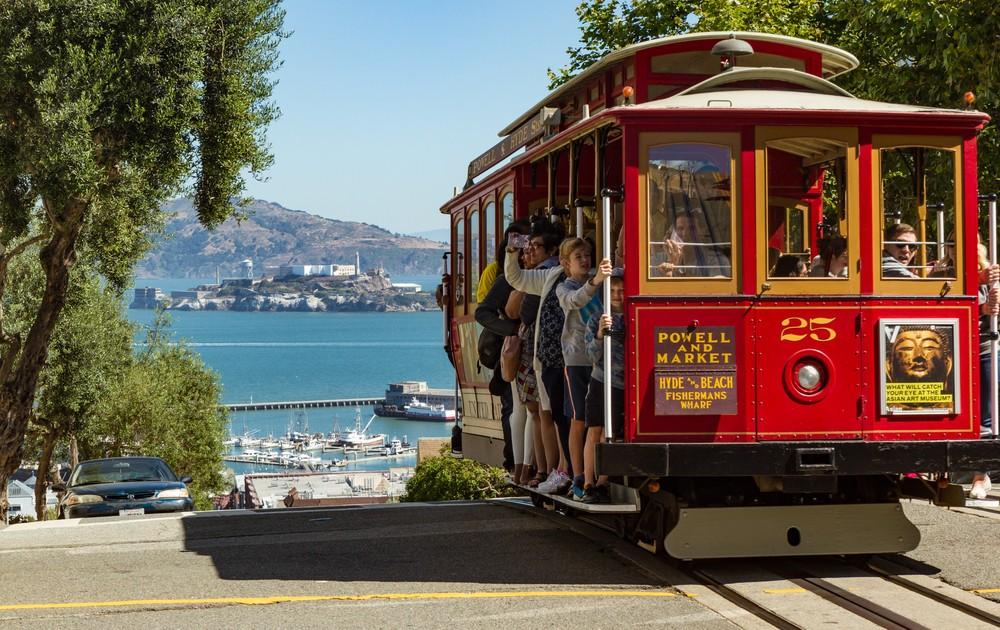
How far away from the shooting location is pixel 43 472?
111 feet

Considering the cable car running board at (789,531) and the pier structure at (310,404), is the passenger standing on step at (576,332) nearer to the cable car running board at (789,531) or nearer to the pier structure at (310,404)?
the cable car running board at (789,531)

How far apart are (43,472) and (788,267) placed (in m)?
28.3

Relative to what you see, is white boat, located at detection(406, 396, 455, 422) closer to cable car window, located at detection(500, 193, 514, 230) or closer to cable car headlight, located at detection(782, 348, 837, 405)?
cable car window, located at detection(500, 193, 514, 230)

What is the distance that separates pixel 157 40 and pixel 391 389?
6212 inches

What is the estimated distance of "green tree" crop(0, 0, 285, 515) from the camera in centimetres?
1609

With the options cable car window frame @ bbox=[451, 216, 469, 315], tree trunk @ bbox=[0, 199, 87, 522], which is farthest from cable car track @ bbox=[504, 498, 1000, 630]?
tree trunk @ bbox=[0, 199, 87, 522]

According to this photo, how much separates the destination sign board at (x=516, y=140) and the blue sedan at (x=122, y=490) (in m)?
5.98

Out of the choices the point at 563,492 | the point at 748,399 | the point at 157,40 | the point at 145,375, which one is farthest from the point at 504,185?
the point at 145,375

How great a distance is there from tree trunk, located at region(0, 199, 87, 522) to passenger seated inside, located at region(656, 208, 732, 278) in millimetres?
10691

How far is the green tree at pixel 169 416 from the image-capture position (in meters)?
38.6

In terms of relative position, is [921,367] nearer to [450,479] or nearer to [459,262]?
[459,262]

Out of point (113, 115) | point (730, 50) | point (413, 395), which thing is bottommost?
point (413, 395)

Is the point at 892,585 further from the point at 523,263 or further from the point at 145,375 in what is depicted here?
the point at 145,375

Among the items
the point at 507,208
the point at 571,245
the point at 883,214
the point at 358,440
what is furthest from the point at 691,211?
the point at 358,440
